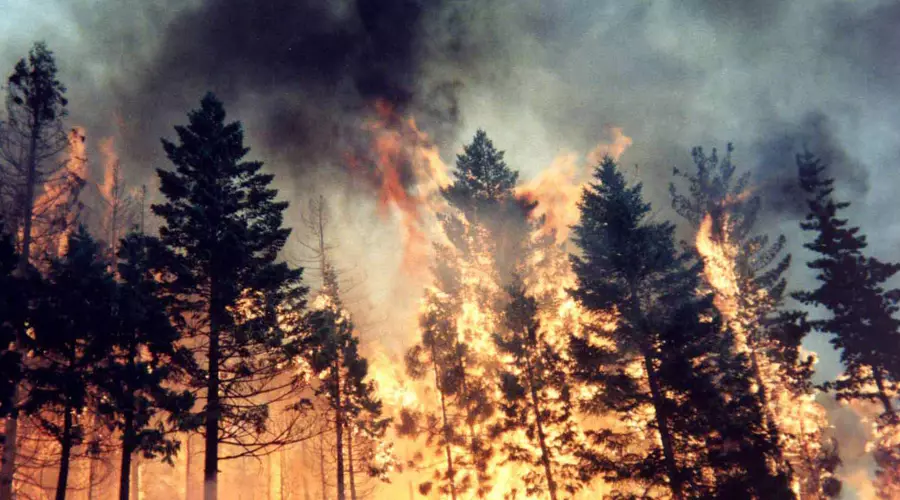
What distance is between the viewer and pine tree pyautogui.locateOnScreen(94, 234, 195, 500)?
A: 13.3 metres

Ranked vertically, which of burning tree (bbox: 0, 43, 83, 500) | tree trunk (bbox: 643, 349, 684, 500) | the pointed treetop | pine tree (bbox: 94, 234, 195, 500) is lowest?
tree trunk (bbox: 643, 349, 684, 500)

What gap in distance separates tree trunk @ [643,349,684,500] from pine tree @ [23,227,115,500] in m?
18.3

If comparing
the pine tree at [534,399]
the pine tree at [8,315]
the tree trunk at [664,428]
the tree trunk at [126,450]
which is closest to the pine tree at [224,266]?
the tree trunk at [126,450]

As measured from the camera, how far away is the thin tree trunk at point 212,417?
1245cm

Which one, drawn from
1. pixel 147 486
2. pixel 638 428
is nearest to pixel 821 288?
pixel 638 428

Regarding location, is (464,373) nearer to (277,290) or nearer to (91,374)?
(277,290)

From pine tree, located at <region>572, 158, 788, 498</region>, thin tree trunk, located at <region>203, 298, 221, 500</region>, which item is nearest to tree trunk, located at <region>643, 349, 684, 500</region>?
pine tree, located at <region>572, 158, 788, 498</region>

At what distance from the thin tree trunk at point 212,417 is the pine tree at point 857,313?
2809 cm

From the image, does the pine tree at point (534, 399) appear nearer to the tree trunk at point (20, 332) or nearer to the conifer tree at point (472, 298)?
the conifer tree at point (472, 298)

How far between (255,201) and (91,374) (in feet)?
23.0

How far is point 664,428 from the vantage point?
16.2 meters

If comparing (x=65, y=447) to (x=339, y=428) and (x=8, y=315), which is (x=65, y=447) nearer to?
(x=8, y=315)

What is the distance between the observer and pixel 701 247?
27.8 meters

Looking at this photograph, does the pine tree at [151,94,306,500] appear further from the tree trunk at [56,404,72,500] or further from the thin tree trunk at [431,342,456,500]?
the thin tree trunk at [431,342,456,500]
